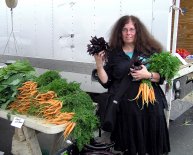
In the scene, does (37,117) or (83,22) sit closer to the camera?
(37,117)

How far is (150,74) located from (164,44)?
0.83 metres

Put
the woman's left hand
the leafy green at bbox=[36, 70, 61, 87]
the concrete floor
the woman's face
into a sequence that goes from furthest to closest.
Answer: the concrete floor
the leafy green at bbox=[36, 70, 61, 87]
the woman's face
the woman's left hand

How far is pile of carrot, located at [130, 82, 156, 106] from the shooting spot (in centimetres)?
270

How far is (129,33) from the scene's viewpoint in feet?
9.30

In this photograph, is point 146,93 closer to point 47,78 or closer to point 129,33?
point 129,33

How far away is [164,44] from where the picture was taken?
342 cm

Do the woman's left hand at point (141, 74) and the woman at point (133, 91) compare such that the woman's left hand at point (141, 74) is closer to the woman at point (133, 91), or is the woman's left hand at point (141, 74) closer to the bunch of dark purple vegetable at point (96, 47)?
the woman at point (133, 91)

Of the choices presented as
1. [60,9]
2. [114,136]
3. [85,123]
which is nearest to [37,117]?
[85,123]

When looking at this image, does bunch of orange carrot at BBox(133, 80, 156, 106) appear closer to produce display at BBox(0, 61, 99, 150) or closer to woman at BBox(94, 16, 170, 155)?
woman at BBox(94, 16, 170, 155)

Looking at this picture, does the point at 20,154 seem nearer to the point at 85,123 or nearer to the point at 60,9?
the point at 85,123

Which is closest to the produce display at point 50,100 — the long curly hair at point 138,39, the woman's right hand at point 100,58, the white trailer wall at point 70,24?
the woman's right hand at point 100,58

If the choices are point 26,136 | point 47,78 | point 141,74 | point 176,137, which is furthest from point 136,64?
point 176,137

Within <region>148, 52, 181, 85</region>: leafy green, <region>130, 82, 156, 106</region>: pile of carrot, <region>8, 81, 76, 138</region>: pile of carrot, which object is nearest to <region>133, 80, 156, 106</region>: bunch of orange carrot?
<region>130, 82, 156, 106</region>: pile of carrot

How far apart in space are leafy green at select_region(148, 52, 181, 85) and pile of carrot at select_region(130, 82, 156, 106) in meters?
0.16
